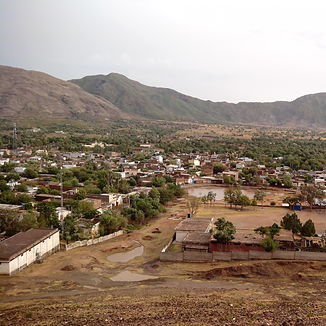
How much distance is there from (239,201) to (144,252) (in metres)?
17.9

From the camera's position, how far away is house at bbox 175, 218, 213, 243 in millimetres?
31031

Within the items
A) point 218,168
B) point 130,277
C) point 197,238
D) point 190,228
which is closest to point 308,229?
point 197,238

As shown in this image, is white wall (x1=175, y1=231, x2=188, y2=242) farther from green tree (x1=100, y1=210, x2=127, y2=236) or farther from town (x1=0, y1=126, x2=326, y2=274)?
green tree (x1=100, y1=210, x2=127, y2=236)

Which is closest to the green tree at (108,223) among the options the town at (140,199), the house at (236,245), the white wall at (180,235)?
the town at (140,199)

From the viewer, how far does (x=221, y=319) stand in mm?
16844

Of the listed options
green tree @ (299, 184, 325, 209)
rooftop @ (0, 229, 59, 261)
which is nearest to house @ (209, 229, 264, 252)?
rooftop @ (0, 229, 59, 261)

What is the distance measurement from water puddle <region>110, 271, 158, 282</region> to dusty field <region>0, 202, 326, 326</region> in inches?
15.9

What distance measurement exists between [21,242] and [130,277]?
24.2ft

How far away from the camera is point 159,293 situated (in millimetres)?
21203

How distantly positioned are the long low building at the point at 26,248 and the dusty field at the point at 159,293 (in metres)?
0.58

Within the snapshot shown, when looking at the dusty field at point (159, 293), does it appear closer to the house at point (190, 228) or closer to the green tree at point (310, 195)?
the house at point (190, 228)

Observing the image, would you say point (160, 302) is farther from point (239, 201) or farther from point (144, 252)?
point (239, 201)

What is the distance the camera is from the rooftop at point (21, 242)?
2428 centimetres

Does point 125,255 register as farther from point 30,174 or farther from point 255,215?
point 30,174
